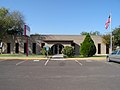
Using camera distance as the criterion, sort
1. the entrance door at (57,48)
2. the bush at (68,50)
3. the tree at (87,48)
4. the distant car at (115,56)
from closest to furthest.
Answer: the distant car at (115,56) → the bush at (68,50) → the tree at (87,48) → the entrance door at (57,48)

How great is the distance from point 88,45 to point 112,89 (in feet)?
91.7

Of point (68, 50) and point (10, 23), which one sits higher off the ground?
A: point (10, 23)

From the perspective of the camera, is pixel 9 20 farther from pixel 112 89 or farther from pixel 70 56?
pixel 112 89

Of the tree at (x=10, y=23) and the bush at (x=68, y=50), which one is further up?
the tree at (x=10, y=23)

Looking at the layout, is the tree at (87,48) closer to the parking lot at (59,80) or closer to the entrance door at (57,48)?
the entrance door at (57,48)

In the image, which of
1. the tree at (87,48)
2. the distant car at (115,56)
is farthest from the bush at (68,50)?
the distant car at (115,56)

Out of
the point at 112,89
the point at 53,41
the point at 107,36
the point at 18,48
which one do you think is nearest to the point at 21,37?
the point at 18,48

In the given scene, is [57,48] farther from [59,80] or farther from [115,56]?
[59,80]

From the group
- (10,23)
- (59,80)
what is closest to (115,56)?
(59,80)

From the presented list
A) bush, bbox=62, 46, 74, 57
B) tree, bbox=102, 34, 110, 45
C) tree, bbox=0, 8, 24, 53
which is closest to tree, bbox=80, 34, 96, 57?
bush, bbox=62, 46, 74, 57

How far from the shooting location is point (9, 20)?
167 ft

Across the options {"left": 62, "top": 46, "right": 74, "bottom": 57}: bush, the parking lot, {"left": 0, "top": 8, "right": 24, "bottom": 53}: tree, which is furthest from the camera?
{"left": 0, "top": 8, "right": 24, "bottom": 53}: tree

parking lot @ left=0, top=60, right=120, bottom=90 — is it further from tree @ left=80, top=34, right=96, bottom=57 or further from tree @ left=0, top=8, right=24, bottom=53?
tree @ left=0, top=8, right=24, bottom=53

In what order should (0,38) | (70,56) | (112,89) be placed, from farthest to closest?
(0,38), (70,56), (112,89)
